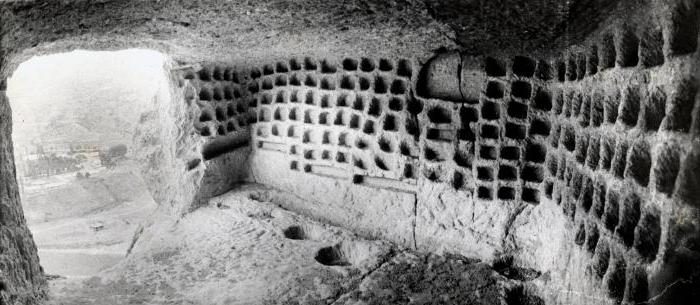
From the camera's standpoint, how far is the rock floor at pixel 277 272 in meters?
3.43

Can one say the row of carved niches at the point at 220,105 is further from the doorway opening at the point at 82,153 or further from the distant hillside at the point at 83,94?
the distant hillside at the point at 83,94

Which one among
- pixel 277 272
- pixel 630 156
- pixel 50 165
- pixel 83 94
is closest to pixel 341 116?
pixel 277 272

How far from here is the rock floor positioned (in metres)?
3.43

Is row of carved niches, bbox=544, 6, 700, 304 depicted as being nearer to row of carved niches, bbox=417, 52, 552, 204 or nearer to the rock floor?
row of carved niches, bbox=417, 52, 552, 204

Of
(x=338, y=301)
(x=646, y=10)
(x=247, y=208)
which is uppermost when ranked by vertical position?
(x=646, y=10)

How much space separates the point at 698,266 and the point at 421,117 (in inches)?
109

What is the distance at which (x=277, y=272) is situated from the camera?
12.5ft

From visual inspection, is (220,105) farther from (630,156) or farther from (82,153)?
(82,153)

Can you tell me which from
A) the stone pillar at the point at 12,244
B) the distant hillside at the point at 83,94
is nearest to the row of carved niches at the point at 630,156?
the stone pillar at the point at 12,244

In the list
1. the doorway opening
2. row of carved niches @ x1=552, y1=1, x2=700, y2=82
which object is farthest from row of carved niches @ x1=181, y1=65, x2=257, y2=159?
row of carved niches @ x1=552, y1=1, x2=700, y2=82

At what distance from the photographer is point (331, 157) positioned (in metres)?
4.75

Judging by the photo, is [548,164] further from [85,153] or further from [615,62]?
[85,153]

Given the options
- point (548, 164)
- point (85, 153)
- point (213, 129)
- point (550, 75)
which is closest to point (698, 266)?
point (548, 164)

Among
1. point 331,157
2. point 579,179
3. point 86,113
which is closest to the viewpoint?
point 579,179
